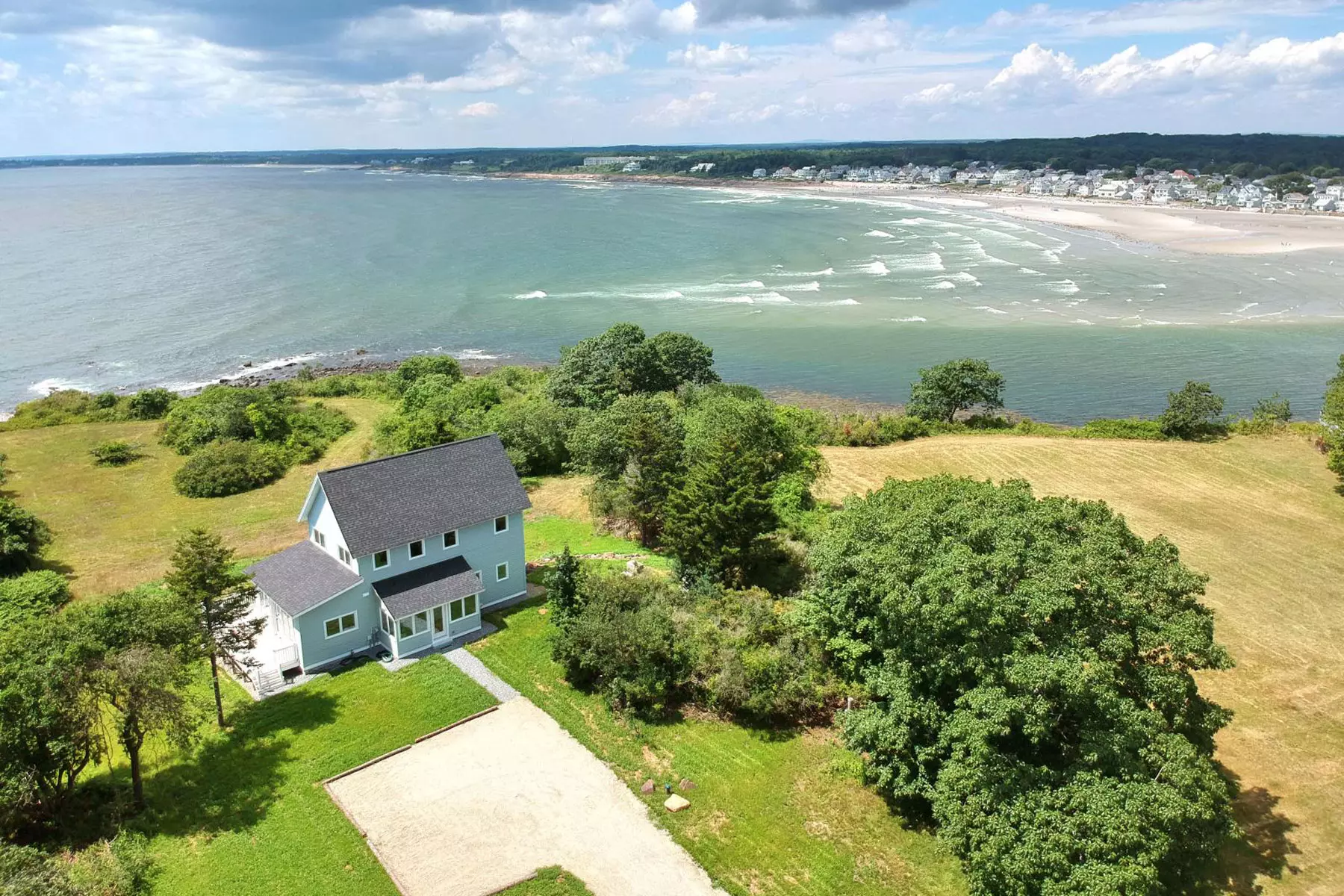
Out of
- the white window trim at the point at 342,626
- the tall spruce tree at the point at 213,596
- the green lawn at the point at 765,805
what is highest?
the tall spruce tree at the point at 213,596

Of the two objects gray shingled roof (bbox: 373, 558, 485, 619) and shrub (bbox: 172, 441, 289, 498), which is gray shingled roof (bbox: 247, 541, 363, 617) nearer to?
gray shingled roof (bbox: 373, 558, 485, 619)

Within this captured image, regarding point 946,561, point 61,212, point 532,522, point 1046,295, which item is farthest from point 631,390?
point 61,212

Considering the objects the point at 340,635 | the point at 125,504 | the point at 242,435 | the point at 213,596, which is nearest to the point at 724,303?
the point at 242,435

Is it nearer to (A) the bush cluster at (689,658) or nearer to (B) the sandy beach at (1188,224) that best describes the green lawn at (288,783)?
(A) the bush cluster at (689,658)

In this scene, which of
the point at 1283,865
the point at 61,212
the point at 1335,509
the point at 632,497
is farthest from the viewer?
the point at 61,212

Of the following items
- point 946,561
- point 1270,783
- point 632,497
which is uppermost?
point 946,561

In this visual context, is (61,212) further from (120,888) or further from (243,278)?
(120,888)

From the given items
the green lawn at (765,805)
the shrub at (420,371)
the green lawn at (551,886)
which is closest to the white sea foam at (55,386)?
the shrub at (420,371)
